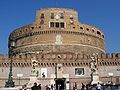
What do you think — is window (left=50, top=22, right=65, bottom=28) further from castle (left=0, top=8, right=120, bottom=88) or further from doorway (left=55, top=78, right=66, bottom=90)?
doorway (left=55, top=78, right=66, bottom=90)

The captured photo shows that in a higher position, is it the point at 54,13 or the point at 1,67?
the point at 54,13

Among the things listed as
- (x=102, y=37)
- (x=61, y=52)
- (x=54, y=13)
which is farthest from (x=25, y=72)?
(x=102, y=37)

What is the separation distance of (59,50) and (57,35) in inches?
107

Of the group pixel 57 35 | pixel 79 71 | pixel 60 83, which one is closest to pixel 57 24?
pixel 57 35

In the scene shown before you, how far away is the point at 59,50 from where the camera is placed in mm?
49656

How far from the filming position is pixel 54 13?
53531 mm

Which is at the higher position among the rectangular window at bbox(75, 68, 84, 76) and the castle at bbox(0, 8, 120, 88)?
the castle at bbox(0, 8, 120, 88)

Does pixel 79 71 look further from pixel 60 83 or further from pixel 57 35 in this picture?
pixel 57 35

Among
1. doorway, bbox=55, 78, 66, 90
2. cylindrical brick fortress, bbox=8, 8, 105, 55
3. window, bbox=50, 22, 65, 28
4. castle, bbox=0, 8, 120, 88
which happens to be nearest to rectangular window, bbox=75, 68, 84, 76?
castle, bbox=0, 8, 120, 88

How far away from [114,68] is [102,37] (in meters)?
14.1

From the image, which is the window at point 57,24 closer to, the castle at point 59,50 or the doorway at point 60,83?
the castle at point 59,50

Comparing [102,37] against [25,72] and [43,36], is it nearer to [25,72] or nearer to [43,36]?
[43,36]

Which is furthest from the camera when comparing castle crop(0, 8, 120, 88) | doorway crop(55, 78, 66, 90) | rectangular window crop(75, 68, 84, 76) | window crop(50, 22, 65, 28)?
window crop(50, 22, 65, 28)

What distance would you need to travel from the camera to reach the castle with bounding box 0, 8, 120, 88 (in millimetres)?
43625
